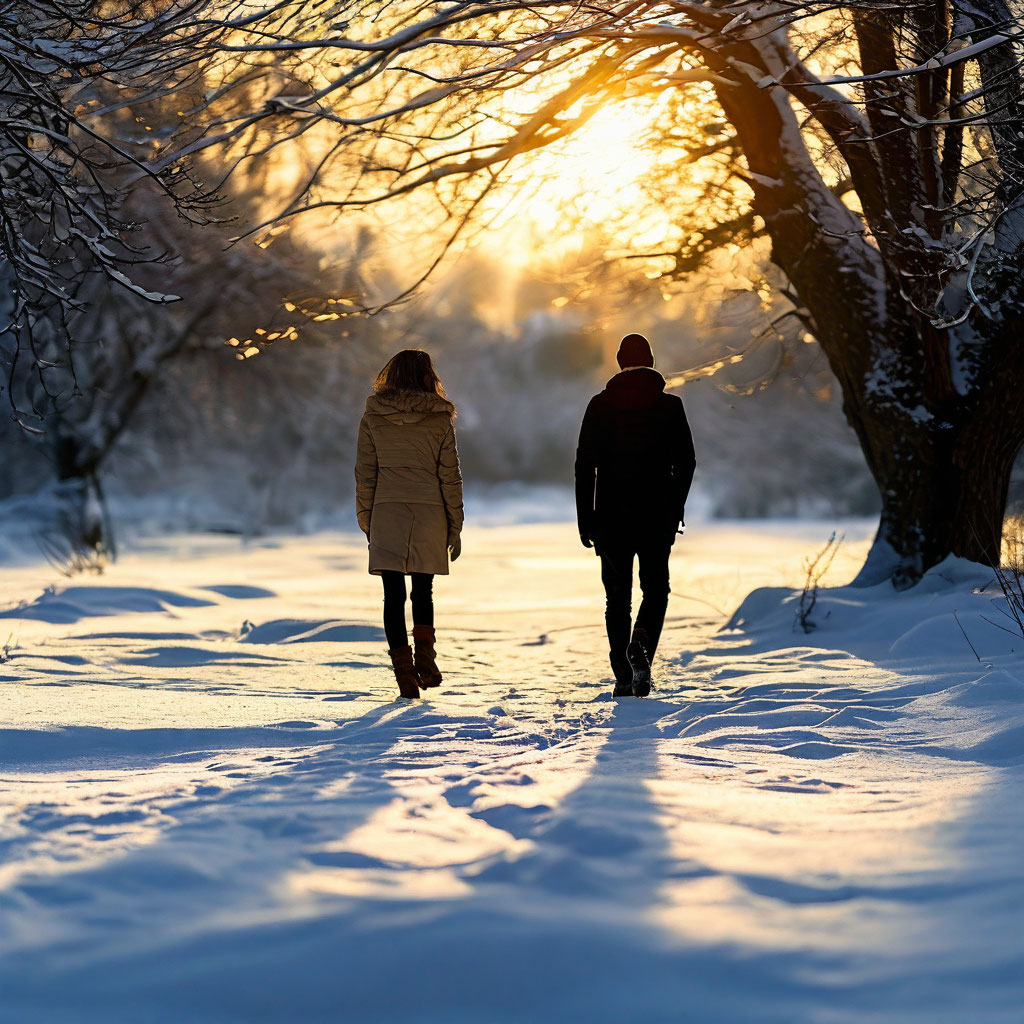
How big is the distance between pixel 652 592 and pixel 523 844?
10.4ft

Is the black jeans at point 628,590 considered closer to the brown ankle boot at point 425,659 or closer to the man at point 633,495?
the man at point 633,495

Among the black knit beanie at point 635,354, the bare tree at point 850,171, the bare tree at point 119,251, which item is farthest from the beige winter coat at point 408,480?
the bare tree at point 850,171

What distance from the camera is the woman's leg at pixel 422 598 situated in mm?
6285

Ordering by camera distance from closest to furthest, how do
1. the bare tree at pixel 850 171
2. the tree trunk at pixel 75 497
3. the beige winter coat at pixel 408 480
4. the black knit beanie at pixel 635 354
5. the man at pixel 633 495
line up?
the man at pixel 633 495
the beige winter coat at pixel 408 480
the black knit beanie at pixel 635 354
the bare tree at pixel 850 171
the tree trunk at pixel 75 497

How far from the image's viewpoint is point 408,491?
20.3ft

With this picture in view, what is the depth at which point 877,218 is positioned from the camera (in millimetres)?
8867

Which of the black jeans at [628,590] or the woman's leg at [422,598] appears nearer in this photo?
the black jeans at [628,590]

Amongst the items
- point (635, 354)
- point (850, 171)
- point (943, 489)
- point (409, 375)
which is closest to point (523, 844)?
point (409, 375)

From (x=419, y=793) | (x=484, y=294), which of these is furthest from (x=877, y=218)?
(x=484, y=294)

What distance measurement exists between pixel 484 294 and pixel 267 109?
37.5m

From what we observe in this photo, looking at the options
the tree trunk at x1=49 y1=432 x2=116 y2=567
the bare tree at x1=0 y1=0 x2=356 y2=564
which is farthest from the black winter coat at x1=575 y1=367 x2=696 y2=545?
the tree trunk at x1=49 y1=432 x2=116 y2=567

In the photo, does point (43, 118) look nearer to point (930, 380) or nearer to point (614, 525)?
point (614, 525)

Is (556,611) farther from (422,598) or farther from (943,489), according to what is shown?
(422,598)

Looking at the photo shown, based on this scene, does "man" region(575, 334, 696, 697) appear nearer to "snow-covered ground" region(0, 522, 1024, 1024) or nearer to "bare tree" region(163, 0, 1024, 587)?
"snow-covered ground" region(0, 522, 1024, 1024)
